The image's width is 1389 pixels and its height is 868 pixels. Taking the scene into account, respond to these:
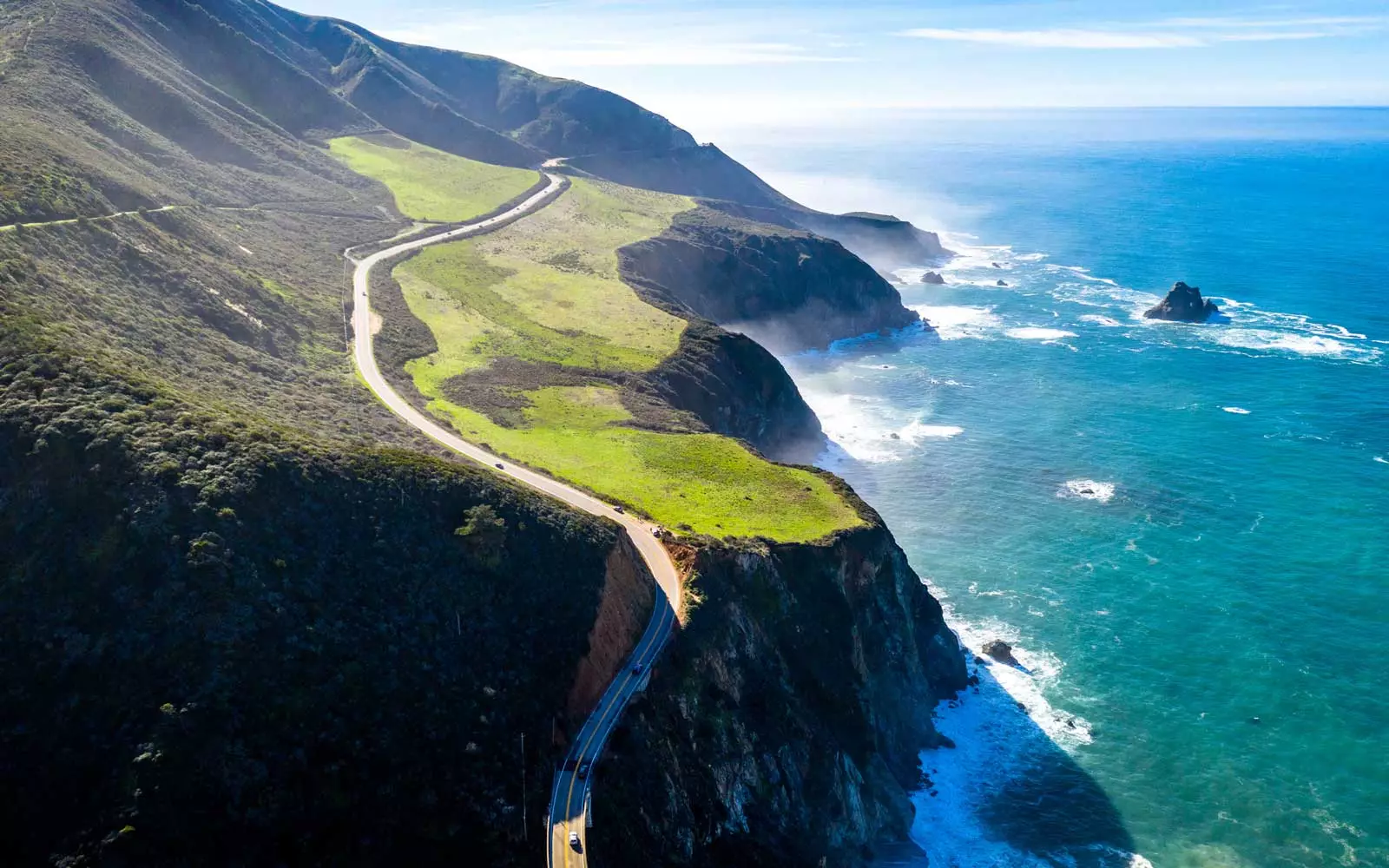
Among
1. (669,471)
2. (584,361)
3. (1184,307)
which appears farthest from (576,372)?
(1184,307)

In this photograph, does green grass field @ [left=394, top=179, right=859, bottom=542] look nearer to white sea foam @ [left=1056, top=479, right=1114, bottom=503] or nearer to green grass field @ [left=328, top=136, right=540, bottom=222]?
green grass field @ [left=328, top=136, right=540, bottom=222]

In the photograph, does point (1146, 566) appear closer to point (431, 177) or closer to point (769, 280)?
point (769, 280)

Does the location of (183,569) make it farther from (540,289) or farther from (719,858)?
(540,289)

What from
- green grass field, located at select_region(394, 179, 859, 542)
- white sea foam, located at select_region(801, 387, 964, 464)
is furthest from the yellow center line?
white sea foam, located at select_region(801, 387, 964, 464)

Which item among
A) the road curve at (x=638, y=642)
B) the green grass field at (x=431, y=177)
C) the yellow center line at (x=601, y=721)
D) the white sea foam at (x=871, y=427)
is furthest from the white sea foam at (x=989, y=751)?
the green grass field at (x=431, y=177)

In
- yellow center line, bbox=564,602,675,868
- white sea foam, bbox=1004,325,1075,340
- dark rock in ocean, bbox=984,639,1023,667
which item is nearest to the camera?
yellow center line, bbox=564,602,675,868
